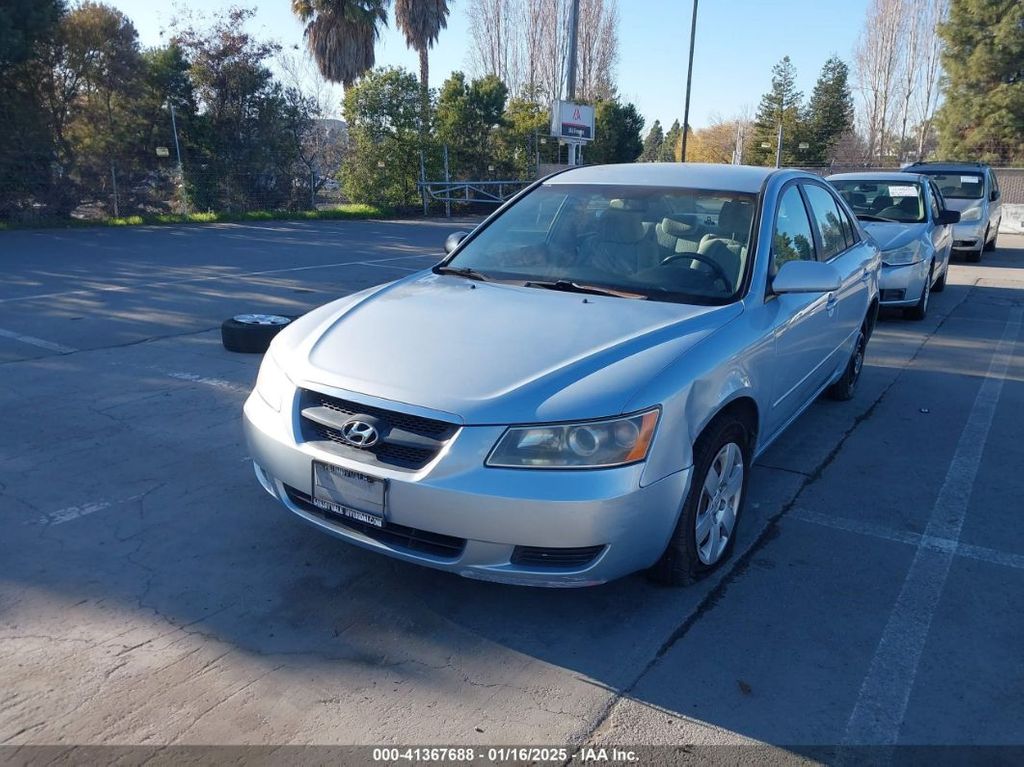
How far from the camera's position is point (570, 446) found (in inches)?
110

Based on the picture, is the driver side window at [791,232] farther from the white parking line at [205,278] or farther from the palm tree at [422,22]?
the palm tree at [422,22]

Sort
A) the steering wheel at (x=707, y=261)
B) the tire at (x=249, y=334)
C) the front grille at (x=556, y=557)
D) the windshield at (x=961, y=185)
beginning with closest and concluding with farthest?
1. the front grille at (x=556, y=557)
2. the steering wheel at (x=707, y=261)
3. the tire at (x=249, y=334)
4. the windshield at (x=961, y=185)

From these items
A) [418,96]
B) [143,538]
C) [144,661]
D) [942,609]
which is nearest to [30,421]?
[143,538]

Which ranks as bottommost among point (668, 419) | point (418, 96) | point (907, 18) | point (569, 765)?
point (569, 765)

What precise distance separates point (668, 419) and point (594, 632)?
882 mm

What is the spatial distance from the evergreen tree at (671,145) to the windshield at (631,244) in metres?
81.7

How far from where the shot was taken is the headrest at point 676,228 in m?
4.16

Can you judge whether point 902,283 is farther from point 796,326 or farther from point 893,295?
point 796,326

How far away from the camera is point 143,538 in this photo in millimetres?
3723

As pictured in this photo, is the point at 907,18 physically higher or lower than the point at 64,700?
higher

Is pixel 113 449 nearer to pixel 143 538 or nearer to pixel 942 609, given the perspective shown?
pixel 143 538

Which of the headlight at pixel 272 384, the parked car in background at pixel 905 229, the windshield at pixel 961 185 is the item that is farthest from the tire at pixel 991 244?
the headlight at pixel 272 384

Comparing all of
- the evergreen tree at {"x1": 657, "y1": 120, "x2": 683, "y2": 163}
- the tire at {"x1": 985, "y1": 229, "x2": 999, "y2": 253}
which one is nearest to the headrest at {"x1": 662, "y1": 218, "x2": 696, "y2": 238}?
the tire at {"x1": 985, "y1": 229, "x2": 999, "y2": 253}

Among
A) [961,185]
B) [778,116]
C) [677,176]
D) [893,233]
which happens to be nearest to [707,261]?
[677,176]
